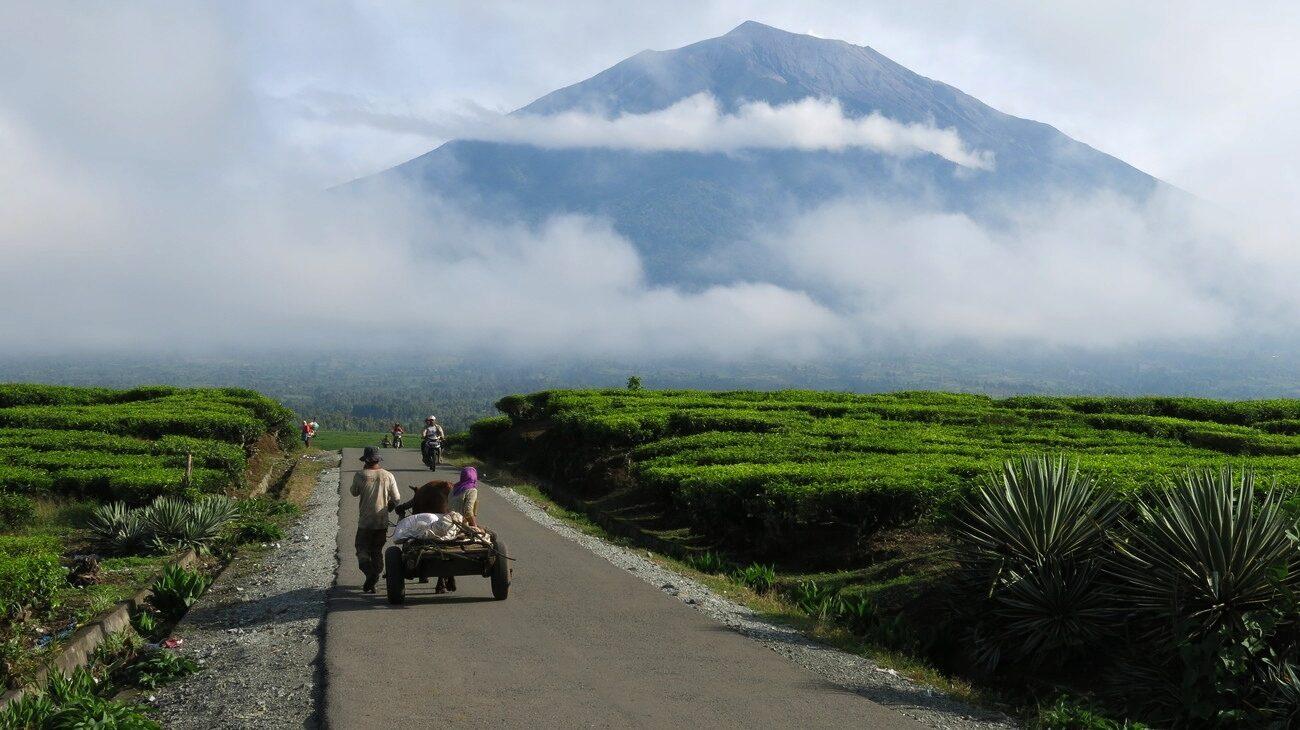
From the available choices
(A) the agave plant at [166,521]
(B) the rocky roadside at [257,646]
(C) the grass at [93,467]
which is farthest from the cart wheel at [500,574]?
(A) the agave plant at [166,521]

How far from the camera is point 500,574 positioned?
36.5 ft

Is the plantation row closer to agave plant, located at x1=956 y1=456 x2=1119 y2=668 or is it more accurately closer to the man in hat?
agave plant, located at x1=956 y1=456 x2=1119 y2=668

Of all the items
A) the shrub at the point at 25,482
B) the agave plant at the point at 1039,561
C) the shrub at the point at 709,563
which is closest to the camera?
the agave plant at the point at 1039,561

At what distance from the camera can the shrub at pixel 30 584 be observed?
34.4ft

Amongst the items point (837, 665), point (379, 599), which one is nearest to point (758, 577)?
point (837, 665)

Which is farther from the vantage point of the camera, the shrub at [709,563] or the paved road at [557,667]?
the shrub at [709,563]

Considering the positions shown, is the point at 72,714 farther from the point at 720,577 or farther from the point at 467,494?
the point at 720,577

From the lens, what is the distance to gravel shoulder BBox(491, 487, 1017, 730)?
8055 millimetres

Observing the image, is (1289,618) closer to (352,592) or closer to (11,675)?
(352,592)

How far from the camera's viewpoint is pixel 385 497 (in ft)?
38.7

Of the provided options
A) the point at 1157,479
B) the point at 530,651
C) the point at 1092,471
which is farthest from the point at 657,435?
the point at 530,651

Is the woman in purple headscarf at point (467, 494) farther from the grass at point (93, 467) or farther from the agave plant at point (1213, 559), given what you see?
the agave plant at point (1213, 559)

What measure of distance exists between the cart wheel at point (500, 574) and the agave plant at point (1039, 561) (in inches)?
191

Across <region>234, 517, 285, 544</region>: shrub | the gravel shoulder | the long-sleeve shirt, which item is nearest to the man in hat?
the long-sleeve shirt
